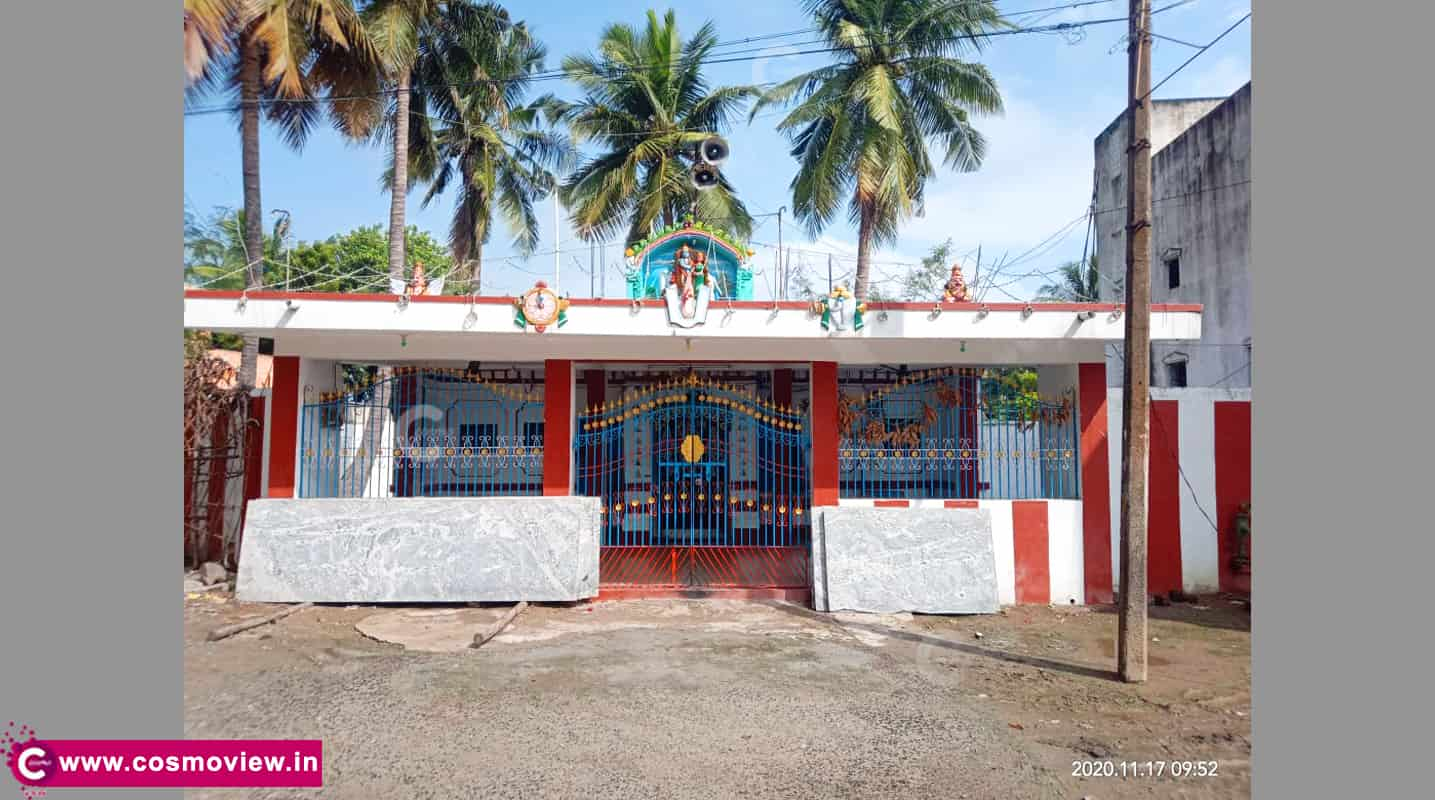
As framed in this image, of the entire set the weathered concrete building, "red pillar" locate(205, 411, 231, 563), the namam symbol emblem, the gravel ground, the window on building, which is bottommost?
the gravel ground

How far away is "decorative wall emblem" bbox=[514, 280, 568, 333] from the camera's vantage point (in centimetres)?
829

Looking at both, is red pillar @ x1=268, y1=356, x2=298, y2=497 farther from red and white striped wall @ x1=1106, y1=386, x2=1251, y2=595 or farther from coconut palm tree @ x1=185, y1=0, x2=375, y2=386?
red and white striped wall @ x1=1106, y1=386, x2=1251, y2=595

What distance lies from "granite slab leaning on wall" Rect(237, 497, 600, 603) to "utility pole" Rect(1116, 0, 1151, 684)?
526 centimetres

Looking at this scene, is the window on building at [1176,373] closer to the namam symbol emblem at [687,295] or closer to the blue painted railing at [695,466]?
the blue painted railing at [695,466]

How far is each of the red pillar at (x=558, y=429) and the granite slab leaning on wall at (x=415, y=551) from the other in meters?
0.40

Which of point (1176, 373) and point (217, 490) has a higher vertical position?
point (1176, 373)

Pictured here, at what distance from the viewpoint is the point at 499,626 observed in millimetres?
7527

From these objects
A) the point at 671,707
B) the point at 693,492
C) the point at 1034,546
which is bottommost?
the point at 671,707

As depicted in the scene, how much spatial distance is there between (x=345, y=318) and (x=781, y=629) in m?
5.47

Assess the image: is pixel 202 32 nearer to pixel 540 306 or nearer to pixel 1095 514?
pixel 540 306

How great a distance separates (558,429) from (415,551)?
2.01 metres

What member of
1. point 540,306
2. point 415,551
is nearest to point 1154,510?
point 540,306

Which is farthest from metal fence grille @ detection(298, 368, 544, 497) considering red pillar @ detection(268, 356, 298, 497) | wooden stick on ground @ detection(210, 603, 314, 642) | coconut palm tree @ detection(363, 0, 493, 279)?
coconut palm tree @ detection(363, 0, 493, 279)

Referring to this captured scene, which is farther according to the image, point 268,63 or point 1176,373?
point 1176,373
